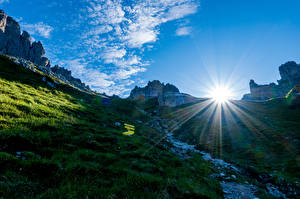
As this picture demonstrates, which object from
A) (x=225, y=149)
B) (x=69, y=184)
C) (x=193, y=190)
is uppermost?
(x=69, y=184)

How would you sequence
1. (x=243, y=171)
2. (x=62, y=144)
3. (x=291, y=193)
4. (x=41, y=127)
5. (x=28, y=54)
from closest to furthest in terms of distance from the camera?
(x=62, y=144), (x=41, y=127), (x=291, y=193), (x=243, y=171), (x=28, y=54)

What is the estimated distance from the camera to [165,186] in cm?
847

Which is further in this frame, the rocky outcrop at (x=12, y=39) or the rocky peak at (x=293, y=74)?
the rocky peak at (x=293, y=74)

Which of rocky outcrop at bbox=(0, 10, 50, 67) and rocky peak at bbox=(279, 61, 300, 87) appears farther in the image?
rocky peak at bbox=(279, 61, 300, 87)

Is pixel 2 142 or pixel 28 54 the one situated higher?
pixel 28 54

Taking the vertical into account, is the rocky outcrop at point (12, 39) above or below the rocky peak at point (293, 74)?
above

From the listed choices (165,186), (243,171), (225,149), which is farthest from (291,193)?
(225,149)

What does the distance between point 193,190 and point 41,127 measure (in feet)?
44.5

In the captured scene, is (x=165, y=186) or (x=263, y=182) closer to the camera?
(x=165, y=186)

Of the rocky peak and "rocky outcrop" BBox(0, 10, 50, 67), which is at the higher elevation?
"rocky outcrop" BBox(0, 10, 50, 67)

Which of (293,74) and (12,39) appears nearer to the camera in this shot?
(12,39)

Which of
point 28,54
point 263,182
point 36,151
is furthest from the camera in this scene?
point 28,54

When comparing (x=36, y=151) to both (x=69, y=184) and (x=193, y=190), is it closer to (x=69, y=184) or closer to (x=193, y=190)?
(x=69, y=184)

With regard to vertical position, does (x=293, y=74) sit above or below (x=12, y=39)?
below
